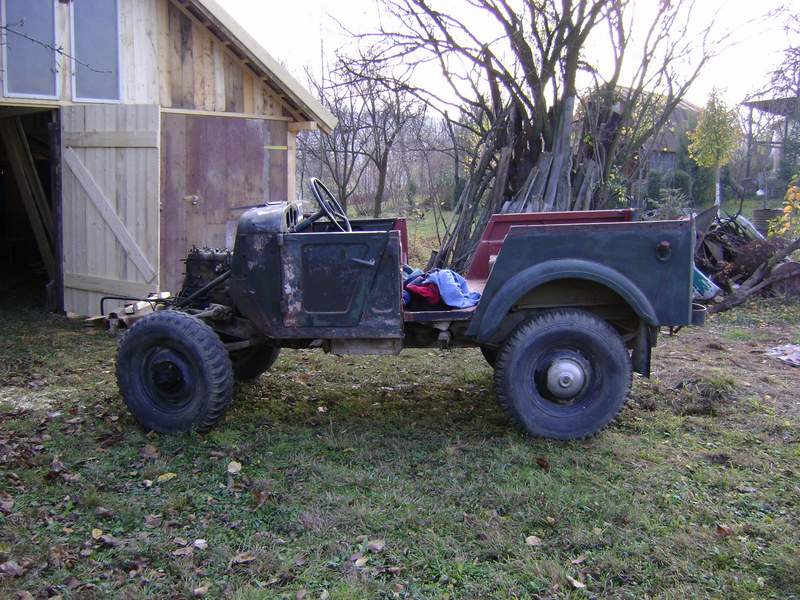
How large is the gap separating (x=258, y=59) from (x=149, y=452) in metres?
6.17

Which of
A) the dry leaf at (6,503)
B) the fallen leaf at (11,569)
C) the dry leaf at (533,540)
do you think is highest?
the dry leaf at (533,540)

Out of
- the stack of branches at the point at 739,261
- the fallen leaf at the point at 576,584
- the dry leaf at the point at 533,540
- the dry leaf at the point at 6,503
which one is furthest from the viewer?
the stack of branches at the point at 739,261

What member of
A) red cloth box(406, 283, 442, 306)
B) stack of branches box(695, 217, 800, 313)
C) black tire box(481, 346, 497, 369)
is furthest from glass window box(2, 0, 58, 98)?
stack of branches box(695, 217, 800, 313)

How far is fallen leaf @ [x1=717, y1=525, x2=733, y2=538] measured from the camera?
3.39 metres

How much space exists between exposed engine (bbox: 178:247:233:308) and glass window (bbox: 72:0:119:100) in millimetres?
4528

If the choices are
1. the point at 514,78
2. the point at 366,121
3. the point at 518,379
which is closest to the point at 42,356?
the point at 518,379

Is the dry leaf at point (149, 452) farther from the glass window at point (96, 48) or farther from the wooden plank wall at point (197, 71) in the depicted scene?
the glass window at point (96, 48)

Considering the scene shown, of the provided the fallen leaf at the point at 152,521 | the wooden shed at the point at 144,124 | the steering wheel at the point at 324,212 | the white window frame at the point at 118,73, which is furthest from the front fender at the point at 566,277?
the white window frame at the point at 118,73

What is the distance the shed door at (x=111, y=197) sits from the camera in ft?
28.0

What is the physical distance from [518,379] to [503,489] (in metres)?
0.91

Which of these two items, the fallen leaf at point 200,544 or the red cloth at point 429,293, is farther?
the red cloth at point 429,293

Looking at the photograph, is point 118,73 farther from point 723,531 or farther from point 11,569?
point 723,531

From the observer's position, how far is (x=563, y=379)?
451cm

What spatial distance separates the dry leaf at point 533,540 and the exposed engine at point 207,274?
2990mm
